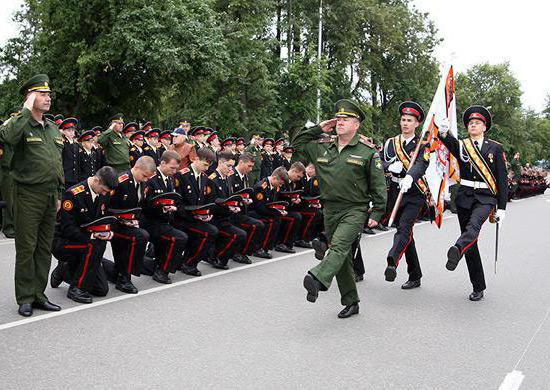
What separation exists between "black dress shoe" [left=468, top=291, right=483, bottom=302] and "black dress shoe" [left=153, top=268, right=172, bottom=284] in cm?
336

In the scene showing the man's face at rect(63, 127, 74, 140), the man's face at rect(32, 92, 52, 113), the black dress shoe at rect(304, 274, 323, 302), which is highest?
the man's face at rect(32, 92, 52, 113)

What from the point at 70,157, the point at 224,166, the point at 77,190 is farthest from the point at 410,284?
the point at 70,157

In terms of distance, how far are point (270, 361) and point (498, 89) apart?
7177 cm

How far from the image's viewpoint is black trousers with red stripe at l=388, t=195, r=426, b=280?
710 cm

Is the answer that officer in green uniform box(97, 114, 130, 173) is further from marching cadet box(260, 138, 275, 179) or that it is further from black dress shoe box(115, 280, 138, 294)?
black dress shoe box(115, 280, 138, 294)

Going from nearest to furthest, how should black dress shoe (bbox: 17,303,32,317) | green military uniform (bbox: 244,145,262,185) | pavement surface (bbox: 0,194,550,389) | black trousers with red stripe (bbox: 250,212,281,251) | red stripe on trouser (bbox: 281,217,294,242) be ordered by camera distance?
pavement surface (bbox: 0,194,550,389) < black dress shoe (bbox: 17,303,32,317) < black trousers with red stripe (bbox: 250,212,281,251) < red stripe on trouser (bbox: 281,217,294,242) < green military uniform (bbox: 244,145,262,185)

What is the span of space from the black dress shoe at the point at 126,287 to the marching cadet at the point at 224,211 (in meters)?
1.70

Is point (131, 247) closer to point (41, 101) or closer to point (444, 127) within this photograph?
point (41, 101)

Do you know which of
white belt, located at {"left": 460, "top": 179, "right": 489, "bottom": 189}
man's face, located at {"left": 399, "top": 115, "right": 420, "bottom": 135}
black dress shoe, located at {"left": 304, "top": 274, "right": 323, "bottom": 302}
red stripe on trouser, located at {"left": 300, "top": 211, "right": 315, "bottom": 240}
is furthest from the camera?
red stripe on trouser, located at {"left": 300, "top": 211, "right": 315, "bottom": 240}

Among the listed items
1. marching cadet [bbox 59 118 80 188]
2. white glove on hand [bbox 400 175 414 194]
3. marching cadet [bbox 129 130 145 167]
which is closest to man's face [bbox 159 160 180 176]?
white glove on hand [bbox 400 175 414 194]

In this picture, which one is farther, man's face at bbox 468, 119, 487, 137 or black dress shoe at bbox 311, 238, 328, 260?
man's face at bbox 468, 119, 487, 137

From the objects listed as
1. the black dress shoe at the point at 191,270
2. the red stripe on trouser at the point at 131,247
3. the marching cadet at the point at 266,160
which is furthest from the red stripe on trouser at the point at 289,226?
the marching cadet at the point at 266,160

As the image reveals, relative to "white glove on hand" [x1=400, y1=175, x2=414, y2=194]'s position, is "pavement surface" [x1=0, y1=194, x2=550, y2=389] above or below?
below

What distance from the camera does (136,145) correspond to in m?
12.6
